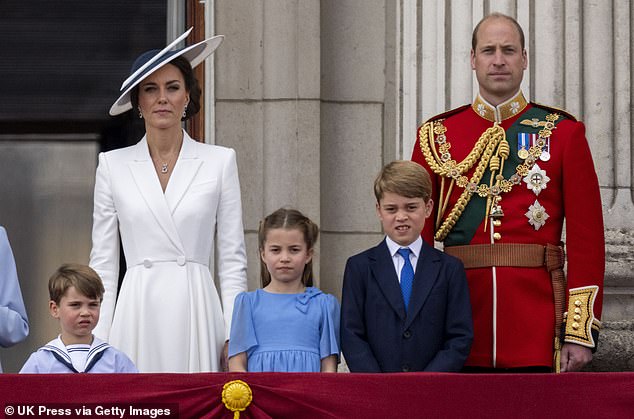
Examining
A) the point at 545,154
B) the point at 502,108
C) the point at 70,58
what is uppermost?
the point at 70,58

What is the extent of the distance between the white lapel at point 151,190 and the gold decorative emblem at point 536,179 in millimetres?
1221

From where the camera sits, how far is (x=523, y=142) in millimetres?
5621

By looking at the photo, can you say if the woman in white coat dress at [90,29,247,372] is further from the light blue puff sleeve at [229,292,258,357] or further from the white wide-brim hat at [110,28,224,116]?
the light blue puff sleeve at [229,292,258,357]

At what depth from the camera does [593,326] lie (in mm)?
5324

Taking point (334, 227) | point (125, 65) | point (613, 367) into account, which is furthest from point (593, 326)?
point (125, 65)

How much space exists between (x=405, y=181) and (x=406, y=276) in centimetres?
31

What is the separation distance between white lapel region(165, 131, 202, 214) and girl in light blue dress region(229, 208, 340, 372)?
1.15 ft

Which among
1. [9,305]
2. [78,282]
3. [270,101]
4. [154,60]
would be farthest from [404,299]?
[270,101]

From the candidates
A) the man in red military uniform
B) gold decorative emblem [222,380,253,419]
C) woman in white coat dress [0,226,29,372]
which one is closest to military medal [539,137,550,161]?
the man in red military uniform

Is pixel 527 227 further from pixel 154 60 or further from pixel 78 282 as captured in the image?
pixel 78 282

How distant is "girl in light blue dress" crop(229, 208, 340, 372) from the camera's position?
5258mm

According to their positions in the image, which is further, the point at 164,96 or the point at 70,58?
the point at 70,58

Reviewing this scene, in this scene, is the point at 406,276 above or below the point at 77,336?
above

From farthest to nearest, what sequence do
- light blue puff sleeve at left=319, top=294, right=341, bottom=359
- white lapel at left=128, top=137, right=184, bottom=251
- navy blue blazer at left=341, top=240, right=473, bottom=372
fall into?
white lapel at left=128, top=137, right=184, bottom=251
light blue puff sleeve at left=319, top=294, right=341, bottom=359
navy blue blazer at left=341, top=240, right=473, bottom=372
